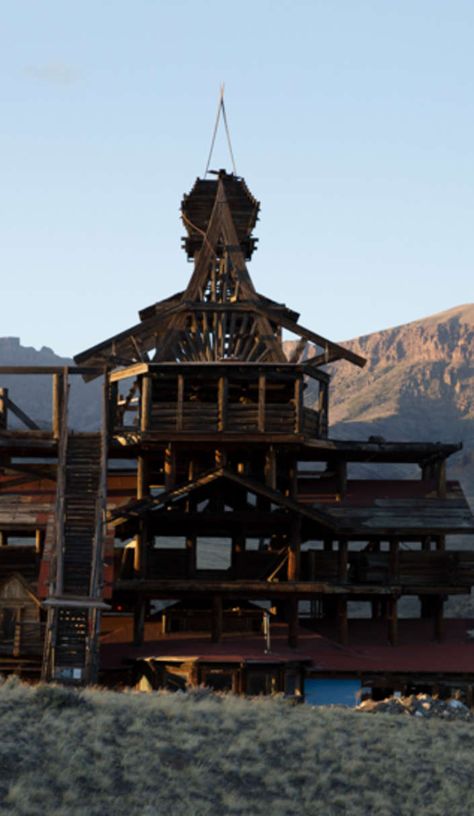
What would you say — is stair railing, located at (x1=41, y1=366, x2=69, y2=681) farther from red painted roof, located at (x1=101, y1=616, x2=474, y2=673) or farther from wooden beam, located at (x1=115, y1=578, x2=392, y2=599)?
red painted roof, located at (x1=101, y1=616, x2=474, y2=673)

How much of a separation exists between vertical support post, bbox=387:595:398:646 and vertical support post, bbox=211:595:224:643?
743 centimetres

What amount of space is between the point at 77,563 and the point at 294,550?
9.62 m

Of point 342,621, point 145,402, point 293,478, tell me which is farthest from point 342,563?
point 145,402

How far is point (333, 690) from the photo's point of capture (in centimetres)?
5212

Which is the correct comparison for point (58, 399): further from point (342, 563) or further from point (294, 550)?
point (342, 563)

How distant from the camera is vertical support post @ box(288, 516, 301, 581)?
179 ft

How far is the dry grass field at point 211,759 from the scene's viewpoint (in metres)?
26.8

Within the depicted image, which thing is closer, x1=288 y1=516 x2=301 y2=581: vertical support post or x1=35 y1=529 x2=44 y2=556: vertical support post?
x1=288 y1=516 x2=301 y2=581: vertical support post

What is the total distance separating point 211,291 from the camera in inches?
2451

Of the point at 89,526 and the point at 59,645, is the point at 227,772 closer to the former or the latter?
the point at 59,645

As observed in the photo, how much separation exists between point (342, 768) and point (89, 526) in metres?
22.4

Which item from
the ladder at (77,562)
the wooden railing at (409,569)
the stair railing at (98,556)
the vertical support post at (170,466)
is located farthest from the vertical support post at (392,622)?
the ladder at (77,562)

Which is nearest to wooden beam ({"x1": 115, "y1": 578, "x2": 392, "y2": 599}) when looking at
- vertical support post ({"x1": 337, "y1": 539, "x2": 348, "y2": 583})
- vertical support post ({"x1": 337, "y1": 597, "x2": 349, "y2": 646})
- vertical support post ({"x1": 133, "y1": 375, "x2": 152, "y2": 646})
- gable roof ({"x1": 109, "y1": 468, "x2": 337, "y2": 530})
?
vertical support post ({"x1": 133, "y1": 375, "x2": 152, "y2": 646})

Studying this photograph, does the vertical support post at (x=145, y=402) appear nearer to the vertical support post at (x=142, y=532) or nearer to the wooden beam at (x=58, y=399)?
the vertical support post at (x=142, y=532)
